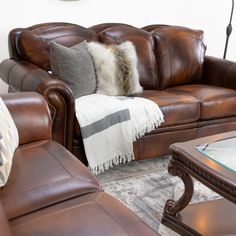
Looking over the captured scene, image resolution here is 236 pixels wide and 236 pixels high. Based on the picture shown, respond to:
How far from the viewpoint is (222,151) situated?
67.4 inches

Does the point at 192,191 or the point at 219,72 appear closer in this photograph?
the point at 192,191

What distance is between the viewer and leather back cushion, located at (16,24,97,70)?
2.49 meters

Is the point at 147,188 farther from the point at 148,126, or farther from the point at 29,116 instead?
the point at 29,116

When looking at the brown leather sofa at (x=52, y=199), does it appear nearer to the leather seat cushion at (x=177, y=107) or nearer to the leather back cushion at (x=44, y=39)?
the leather back cushion at (x=44, y=39)

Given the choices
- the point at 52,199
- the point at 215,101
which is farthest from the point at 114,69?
the point at 52,199

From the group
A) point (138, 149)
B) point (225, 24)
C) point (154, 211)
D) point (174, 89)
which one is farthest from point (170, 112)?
point (225, 24)

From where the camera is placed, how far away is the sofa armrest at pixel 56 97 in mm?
1999

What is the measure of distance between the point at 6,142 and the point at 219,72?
89.2 inches

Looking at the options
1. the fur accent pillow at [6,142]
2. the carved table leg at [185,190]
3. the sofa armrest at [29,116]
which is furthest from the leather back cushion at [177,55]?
the fur accent pillow at [6,142]

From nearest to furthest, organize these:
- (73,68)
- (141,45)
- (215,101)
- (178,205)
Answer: (178,205), (73,68), (215,101), (141,45)

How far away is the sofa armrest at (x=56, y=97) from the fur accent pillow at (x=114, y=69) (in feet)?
1.51

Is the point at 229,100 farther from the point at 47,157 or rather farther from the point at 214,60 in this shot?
the point at 47,157

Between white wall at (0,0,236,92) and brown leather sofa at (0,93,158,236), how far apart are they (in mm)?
1302

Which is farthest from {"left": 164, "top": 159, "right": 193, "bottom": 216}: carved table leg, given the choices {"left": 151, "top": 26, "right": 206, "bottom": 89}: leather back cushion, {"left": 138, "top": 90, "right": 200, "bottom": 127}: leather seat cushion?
{"left": 151, "top": 26, "right": 206, "bottom": 89}: leather back cushion
